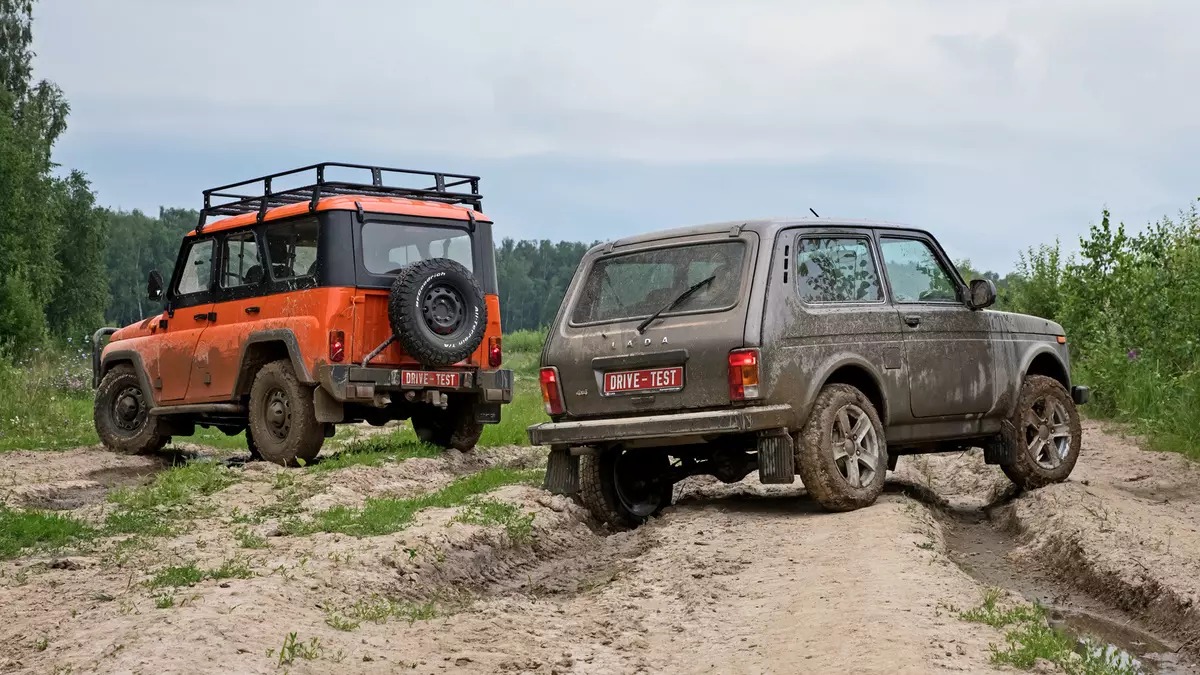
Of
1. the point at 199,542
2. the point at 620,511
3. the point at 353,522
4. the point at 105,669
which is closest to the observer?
the point at 105,669

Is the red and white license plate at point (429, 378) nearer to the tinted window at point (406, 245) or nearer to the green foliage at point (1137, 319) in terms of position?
the tinted window at point (406, 245)

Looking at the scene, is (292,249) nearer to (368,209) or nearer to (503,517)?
(368,209)

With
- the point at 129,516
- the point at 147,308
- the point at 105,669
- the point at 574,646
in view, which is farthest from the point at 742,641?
the point at 147,308

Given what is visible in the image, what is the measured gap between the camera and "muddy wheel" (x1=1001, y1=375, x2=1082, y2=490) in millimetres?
10352

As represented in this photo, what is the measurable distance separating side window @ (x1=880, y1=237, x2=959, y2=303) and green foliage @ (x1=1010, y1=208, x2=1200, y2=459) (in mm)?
4513

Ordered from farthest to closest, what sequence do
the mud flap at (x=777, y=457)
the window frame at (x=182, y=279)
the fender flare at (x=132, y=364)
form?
the fender flare at (x=132, y=364), the window frame at (x=182, y=279), the mud flap at (x=777, y=457)

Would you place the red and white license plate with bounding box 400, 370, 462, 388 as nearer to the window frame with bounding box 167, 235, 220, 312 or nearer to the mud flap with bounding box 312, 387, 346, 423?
the mud flap with bounding box 312, 387, 346, 423

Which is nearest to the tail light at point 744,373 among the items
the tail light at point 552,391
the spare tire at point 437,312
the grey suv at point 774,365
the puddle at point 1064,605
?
the grey suv at point 774,365

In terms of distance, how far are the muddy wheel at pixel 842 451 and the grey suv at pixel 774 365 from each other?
12 mm

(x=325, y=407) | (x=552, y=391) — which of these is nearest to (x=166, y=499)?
(x=325, y=407)

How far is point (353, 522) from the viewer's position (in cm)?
904

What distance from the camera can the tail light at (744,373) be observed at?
8391 millimetres

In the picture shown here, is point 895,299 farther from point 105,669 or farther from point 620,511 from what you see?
point 105,669

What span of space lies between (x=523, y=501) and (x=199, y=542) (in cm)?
248
